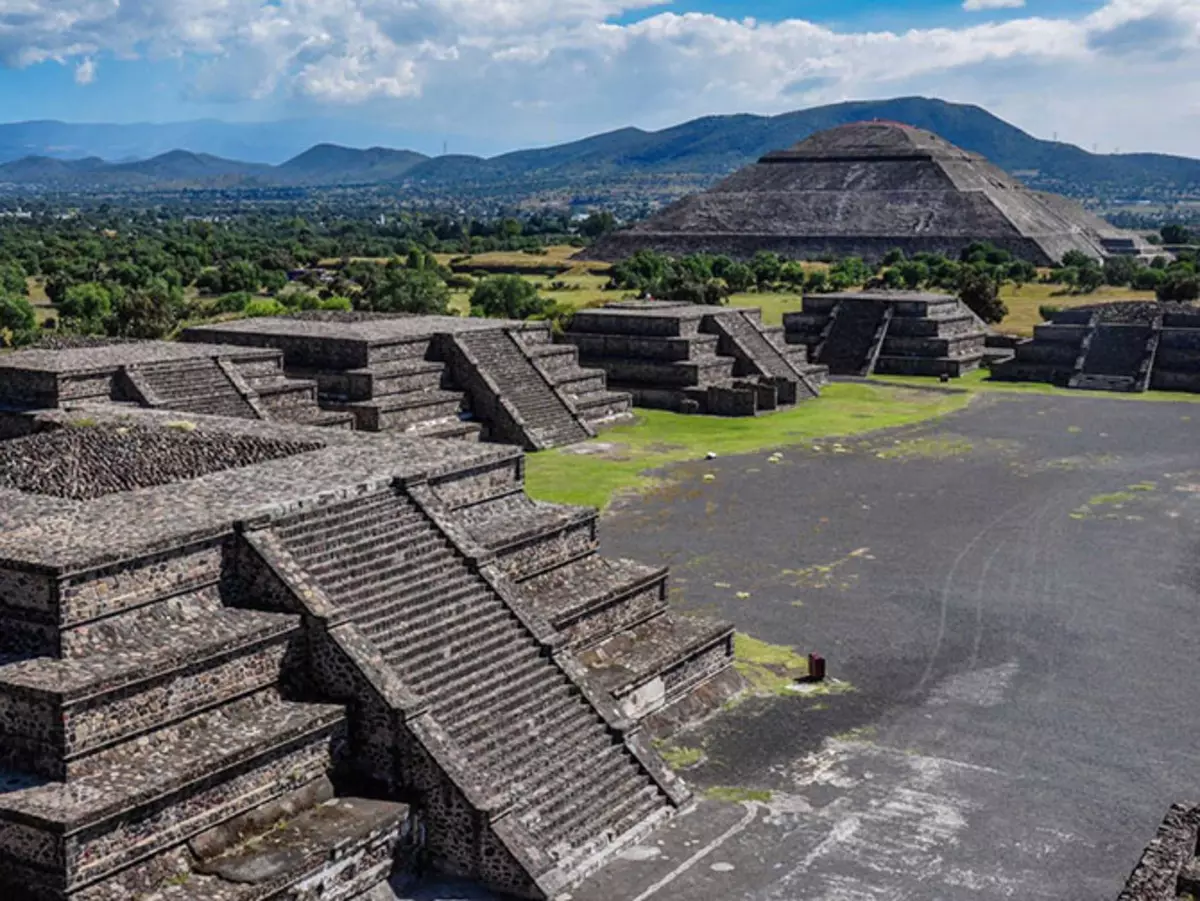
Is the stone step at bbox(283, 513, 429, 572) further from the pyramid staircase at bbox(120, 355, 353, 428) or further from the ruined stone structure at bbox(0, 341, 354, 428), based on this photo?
the ruined stone structure at bbox(0, 341, 354, 428)

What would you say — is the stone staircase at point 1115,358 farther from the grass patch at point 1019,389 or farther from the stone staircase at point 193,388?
the stone staircase at point 193,388

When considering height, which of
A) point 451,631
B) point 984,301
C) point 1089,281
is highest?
point 451,631

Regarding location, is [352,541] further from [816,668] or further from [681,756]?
[816,668]

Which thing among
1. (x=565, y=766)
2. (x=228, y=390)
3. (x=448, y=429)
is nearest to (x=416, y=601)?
(x=565, y=766)

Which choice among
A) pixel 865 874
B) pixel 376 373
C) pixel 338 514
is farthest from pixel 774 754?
pixel 376 373

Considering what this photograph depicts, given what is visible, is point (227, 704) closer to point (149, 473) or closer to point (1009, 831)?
point (149, 473)

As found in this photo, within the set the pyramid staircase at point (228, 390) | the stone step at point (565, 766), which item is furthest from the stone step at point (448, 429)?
the stone step at point (565, 766)
